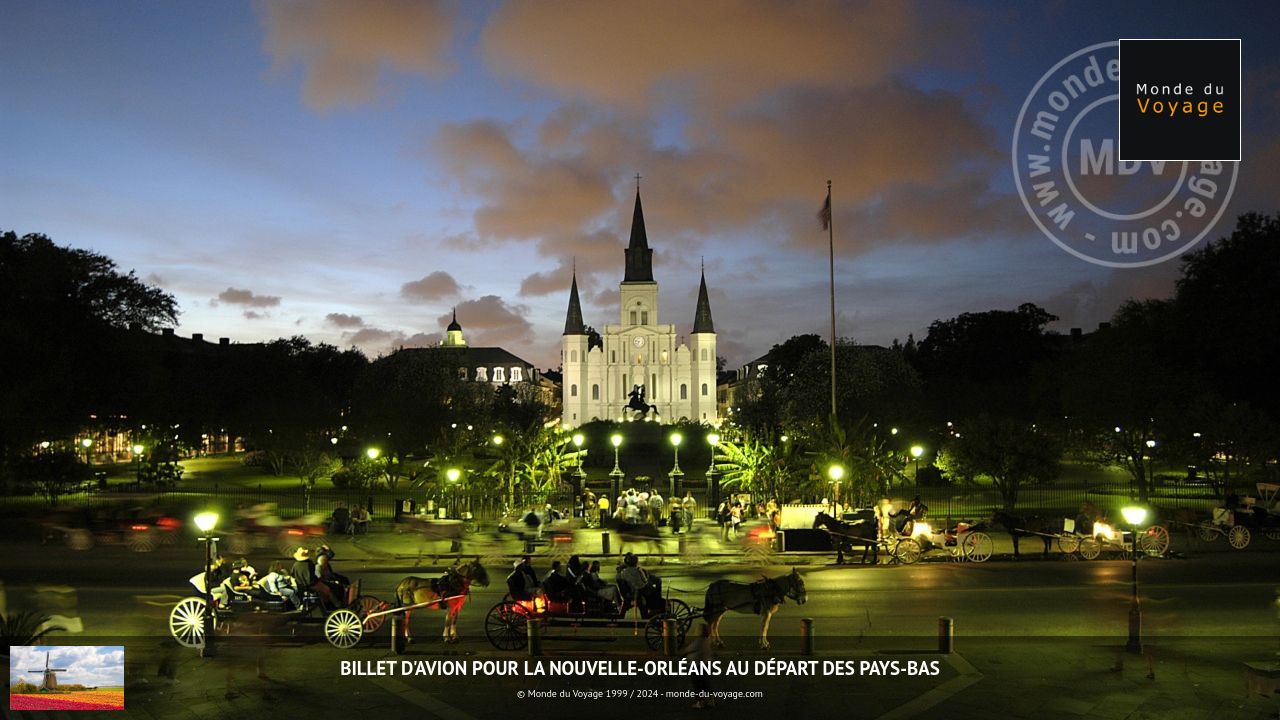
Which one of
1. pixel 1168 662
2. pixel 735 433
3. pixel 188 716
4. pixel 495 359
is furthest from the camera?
pixel 495 359

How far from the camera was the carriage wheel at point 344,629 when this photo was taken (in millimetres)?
12422

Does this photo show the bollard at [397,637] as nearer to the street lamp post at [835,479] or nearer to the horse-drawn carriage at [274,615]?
the horse-drawn carriage at [274,615]

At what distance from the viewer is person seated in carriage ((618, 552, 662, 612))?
12438 millimetres

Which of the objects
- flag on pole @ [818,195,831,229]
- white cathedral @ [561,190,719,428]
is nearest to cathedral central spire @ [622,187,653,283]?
white cathedral @ [561,190,719,428]

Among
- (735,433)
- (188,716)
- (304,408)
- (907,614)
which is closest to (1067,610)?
(907,614)

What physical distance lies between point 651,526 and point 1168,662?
16748 mm

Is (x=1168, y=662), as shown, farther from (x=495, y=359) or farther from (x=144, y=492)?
(x=495, y=359)

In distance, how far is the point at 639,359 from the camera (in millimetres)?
131250

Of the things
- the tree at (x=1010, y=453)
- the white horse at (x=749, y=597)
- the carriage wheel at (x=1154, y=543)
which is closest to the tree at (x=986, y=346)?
the tree at (x=1010, y=453)

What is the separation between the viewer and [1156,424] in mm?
36125

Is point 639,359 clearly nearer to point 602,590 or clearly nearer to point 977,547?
point 977,547

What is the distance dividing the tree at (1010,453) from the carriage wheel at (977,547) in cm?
862

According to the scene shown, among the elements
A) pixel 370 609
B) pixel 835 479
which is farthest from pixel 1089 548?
pixel 370 609

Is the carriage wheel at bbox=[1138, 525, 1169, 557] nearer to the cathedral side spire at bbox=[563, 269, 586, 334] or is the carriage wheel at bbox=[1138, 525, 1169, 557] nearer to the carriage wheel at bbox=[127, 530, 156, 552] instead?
the carriage wheel at bbox=[127, 530, 156, 552]
